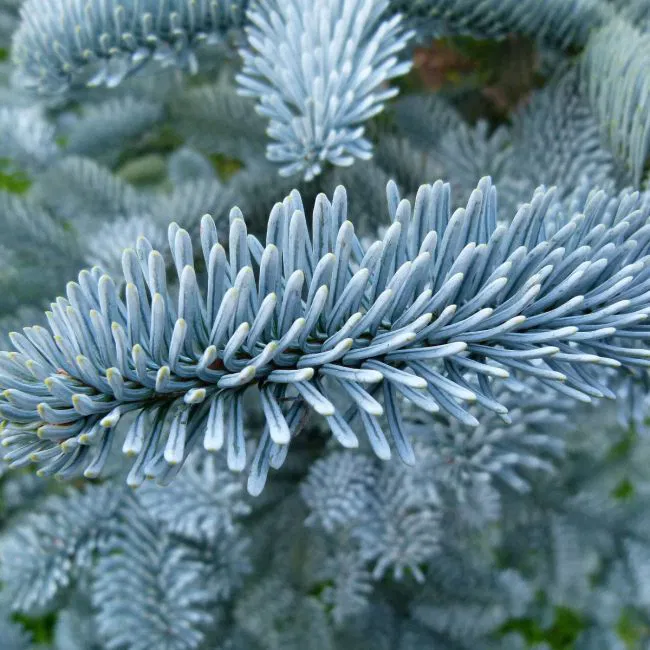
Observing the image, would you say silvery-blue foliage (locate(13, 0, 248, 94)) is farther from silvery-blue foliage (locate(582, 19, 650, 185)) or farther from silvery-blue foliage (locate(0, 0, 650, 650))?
silvery-blue foliage (locate(582, 19, 650, 185))

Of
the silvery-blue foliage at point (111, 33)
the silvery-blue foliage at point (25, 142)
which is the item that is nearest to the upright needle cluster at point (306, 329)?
the silvery-blue foliage at point (111, 33)

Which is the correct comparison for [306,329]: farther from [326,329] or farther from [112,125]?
[112,125]

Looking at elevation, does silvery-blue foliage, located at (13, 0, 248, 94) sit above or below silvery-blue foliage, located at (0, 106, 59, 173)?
above

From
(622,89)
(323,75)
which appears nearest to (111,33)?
(323,75)

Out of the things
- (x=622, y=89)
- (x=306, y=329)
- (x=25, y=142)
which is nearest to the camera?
(x=306, y=329)

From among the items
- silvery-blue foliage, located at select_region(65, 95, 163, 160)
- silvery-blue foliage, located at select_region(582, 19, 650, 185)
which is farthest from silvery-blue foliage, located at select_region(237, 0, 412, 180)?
silvery-blue foliage, located at select_region(65, 95, 163, 160)

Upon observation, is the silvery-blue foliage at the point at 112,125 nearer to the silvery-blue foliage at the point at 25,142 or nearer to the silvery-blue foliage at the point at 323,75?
the silvery-blue foliage at the point at 25,142
